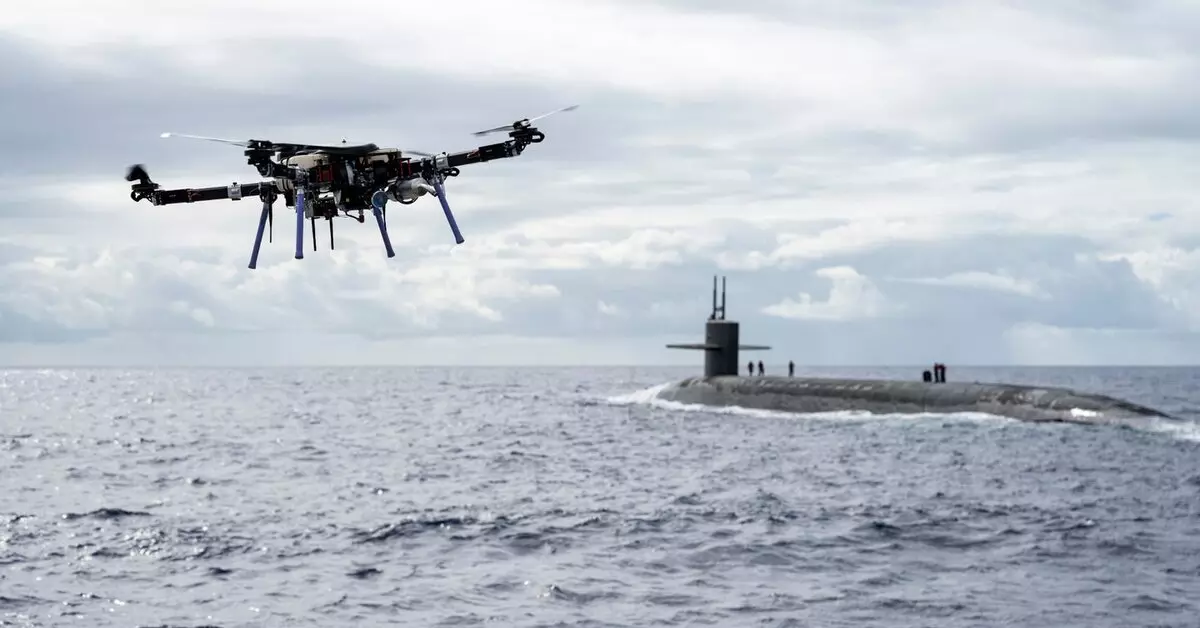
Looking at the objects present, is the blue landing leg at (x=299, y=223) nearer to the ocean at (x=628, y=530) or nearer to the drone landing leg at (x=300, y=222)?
the drone landing leg at (x=300, y=222)

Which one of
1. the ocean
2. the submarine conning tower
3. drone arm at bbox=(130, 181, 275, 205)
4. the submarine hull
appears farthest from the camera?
the submarine conning tower

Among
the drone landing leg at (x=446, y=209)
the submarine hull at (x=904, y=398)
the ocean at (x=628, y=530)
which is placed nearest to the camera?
the drone landing leg at (x=446, y=209)

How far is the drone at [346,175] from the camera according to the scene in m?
12.6

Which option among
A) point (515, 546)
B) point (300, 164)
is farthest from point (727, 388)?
point (300, 164)

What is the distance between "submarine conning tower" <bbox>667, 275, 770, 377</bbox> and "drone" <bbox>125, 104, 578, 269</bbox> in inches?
2854

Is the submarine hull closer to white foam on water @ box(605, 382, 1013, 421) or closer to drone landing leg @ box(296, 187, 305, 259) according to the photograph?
white foam on water @ box(605, 382, 1013, 421)

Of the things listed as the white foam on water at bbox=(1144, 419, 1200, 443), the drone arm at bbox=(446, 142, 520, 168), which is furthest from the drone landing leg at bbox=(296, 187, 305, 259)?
the white foam on water at bbox=(1144, 419, 1200, 443)

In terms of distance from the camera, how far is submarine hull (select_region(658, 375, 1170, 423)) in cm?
6456

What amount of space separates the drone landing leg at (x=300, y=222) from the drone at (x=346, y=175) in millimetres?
18

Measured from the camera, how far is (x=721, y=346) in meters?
87.6

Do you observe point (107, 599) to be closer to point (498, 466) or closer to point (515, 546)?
point (515, 546)

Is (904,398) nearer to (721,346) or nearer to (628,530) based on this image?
(721,346)

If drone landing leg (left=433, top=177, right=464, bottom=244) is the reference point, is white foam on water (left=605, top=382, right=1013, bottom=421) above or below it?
below

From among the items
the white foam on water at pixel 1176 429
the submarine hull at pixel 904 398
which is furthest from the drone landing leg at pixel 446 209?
the submarine hull at pixel 904 398
